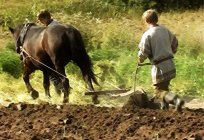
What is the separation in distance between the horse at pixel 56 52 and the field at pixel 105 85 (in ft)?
1.35

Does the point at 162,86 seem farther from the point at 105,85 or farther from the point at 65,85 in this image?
the point at 105,85

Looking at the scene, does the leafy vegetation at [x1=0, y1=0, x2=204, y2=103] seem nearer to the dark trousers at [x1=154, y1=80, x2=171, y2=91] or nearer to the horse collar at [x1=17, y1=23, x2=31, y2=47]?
the horse collar at [x1=17, y1=23, x2=31, y2=47]

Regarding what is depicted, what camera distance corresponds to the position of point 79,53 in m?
12.8

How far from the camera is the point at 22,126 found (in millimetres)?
9148

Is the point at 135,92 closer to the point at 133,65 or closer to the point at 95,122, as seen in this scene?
the point at 95,122

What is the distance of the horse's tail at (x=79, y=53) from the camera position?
12625 mm

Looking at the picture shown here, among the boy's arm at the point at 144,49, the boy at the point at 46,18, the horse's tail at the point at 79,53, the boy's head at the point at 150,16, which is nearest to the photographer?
the boy's head at the point at 150,16

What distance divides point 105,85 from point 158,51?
4.20m

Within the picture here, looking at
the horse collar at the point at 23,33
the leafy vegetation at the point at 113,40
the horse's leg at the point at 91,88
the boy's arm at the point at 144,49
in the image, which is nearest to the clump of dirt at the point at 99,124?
the boy's arm at the point at 144,49

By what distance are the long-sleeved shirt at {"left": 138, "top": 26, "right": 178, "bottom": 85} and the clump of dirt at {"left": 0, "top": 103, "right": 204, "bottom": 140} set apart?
0.67 m

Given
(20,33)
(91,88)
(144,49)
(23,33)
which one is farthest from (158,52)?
(20,33)

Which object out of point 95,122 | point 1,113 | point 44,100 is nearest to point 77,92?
point 44,100

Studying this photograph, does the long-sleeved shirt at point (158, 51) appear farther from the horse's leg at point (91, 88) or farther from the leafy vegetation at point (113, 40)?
the horse's leg at point (91, 88)

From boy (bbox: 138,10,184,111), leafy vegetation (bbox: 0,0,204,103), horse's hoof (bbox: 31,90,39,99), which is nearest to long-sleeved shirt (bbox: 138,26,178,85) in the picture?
boy (bbox: 138,10,184,111)
